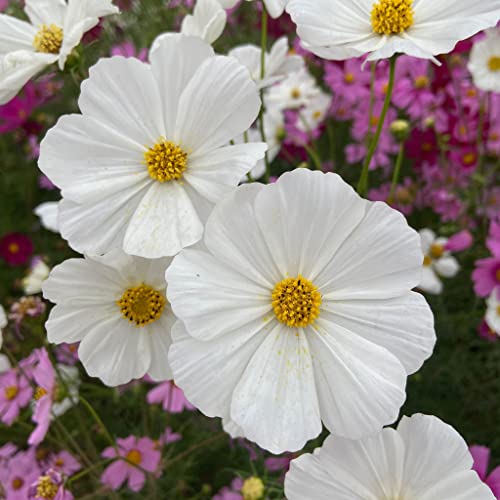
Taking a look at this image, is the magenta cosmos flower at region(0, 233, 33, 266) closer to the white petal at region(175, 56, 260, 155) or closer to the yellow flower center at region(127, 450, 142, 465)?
the yellow flower center at region(127, 450, 142, 465)

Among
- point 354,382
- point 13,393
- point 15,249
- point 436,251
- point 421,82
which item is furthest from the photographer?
point 15,249

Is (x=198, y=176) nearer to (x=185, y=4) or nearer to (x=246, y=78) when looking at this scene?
(x=246, y=78)

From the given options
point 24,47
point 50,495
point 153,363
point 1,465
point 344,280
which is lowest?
point 1,465

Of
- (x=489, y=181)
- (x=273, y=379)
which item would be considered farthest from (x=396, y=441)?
(x=489, y=181)

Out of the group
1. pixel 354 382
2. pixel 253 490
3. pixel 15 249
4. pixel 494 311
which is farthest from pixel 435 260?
pixel 15 249

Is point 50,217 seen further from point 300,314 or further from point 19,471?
point 300,314

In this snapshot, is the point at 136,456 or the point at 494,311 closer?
the point at 136,456
